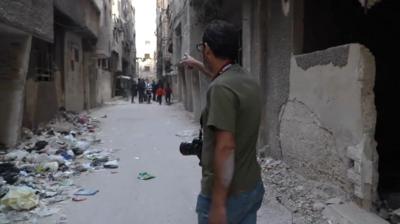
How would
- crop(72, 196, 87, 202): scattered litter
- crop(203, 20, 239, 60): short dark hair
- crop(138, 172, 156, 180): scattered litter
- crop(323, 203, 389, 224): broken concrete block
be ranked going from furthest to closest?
crop(138, 172, 156, 180): scattered litter < crop(72, 196, 87, 202): scattered litter < crop(323, 203, 389, 224): broken concrete block < crop(203, 20, 239, 60): short dark hair

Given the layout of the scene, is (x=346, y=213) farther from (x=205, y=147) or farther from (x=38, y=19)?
(x=38, y=19)

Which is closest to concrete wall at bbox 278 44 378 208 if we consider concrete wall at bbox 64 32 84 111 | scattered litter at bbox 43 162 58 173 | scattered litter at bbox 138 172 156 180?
scattered litter at bbox 138 172 156 180

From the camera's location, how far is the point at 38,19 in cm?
1126

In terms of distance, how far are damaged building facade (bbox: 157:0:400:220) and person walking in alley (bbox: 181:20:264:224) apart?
279 cm

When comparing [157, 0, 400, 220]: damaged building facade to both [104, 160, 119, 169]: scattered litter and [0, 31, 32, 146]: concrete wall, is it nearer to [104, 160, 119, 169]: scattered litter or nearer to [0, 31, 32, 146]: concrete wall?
[104, 160, 119, 169]: scattered litter

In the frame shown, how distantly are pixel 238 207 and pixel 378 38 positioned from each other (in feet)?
19.5

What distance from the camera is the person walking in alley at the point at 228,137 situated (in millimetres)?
2355

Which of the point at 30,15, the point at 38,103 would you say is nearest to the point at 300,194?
the point at 30,15

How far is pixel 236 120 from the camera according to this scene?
2.44 m

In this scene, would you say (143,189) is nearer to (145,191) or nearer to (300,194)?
(145,191)

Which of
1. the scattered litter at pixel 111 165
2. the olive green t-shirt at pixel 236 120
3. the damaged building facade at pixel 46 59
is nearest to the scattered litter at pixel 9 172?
the scattered litter at pixel 111 165

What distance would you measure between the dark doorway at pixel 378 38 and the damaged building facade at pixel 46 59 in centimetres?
523

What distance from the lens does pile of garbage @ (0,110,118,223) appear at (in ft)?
19.4

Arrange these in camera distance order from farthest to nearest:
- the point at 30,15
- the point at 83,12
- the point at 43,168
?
the point at 83,12
the point at 30,15
the point at 43,168
